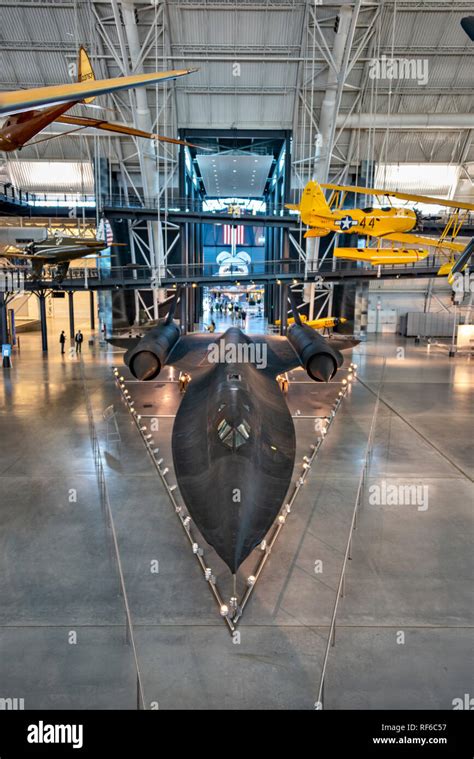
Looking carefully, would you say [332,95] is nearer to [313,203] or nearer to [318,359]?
[313,203]

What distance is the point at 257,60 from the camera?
29484mm

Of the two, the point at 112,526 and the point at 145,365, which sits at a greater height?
the point at 145,365

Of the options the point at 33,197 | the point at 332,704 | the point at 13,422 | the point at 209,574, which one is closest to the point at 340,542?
the point at 209,574

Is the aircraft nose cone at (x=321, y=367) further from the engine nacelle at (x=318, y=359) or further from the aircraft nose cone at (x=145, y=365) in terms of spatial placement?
the aircraft nose cone at (x=145, y=365)

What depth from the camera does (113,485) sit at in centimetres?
1142

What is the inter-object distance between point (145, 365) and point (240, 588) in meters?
8.82

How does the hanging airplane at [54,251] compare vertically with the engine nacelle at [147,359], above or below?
above

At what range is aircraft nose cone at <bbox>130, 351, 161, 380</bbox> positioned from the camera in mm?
15031

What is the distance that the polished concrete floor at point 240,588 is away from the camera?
557cm
